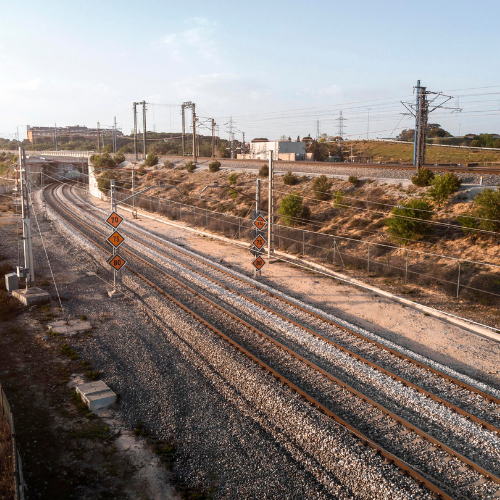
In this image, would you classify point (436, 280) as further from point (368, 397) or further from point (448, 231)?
point (368, 397)

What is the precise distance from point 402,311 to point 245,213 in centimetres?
2329

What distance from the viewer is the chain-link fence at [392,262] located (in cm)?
2184

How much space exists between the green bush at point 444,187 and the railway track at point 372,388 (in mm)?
15391

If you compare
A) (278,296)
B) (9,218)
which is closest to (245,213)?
(278,296)

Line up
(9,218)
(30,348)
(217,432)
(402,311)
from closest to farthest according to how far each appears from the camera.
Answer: (217,432), (30,348), (402,311), (9,218)

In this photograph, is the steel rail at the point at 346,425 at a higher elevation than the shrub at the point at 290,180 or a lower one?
lower

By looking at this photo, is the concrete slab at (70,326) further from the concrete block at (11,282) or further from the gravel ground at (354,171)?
the gravel ground at (354,171)

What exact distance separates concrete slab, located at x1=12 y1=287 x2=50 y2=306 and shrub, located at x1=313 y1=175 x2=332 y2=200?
23.5 metres

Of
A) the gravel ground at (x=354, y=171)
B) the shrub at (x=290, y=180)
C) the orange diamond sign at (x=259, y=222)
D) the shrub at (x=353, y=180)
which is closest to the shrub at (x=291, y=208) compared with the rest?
the shrub at (x=353, y=180)

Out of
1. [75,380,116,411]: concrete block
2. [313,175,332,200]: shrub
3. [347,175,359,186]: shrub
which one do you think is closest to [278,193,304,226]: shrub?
[313,175,332,200]: shrub

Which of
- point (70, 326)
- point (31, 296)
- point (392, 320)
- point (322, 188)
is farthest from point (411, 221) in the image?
point (31, 296)

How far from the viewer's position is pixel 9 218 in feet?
153

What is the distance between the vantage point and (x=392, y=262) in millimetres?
26500

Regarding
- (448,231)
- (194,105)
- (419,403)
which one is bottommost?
(419,403)
